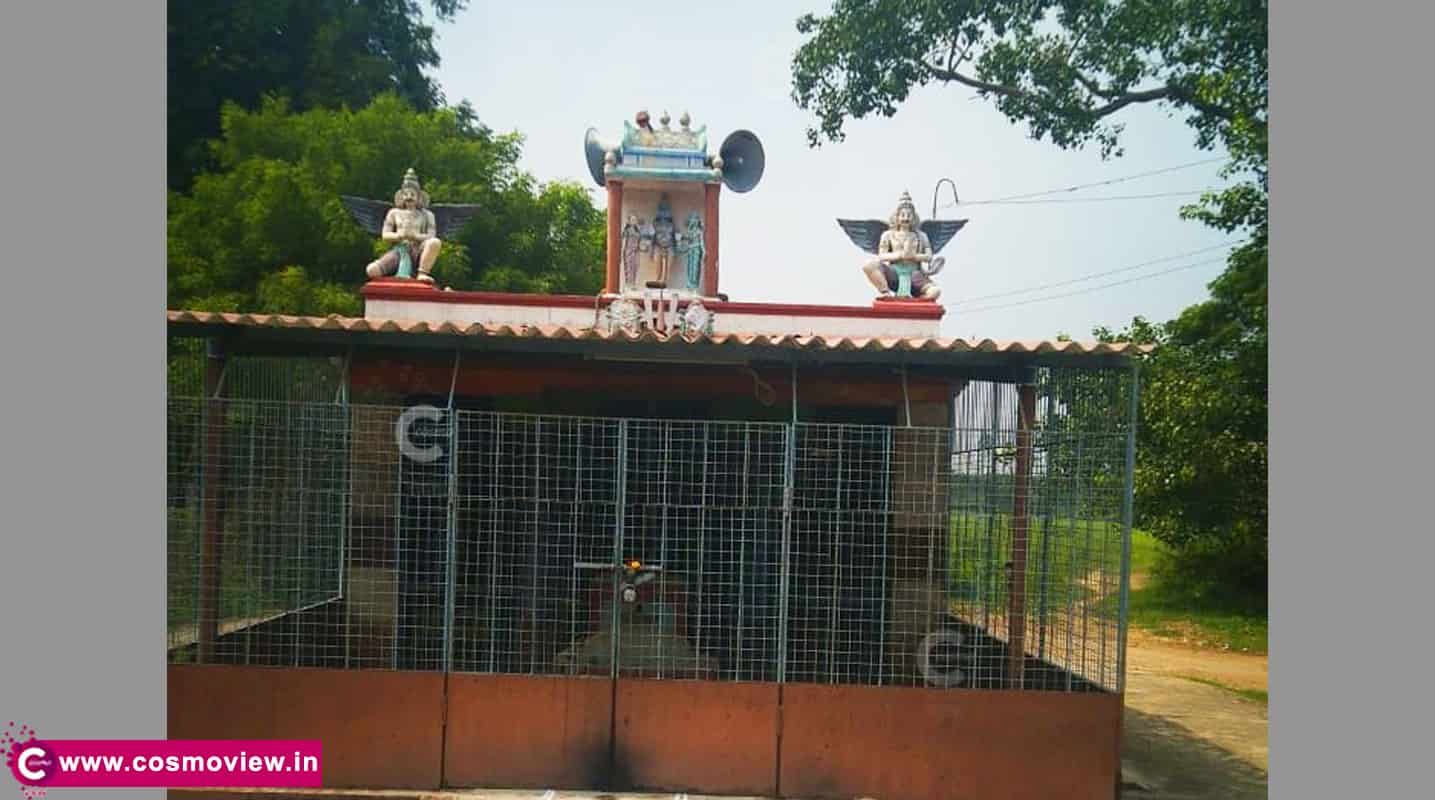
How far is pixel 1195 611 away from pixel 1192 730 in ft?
34.1

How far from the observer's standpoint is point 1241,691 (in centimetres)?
1365

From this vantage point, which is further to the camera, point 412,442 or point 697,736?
point 412,442

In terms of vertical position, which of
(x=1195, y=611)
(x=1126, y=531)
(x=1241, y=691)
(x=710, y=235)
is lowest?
(x=1195, y=611)

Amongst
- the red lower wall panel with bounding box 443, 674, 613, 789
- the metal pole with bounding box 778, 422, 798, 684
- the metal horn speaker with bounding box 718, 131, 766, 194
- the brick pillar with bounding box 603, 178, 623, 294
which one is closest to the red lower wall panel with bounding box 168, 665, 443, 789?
the red lower wall panel with bounding box 443, 674, 613, 789

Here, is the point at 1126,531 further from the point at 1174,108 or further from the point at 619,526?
the point at 1174,108

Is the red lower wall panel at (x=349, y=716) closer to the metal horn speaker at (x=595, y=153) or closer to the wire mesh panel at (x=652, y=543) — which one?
the wire mesh panel at (x=652, y=543)

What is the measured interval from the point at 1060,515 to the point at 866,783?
2184 mm

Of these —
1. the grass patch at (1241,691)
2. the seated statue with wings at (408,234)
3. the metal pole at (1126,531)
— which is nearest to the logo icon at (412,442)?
the seated statue with wings at (408,234)

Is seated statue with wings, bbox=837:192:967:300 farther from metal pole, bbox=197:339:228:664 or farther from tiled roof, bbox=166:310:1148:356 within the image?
metal pole, bbox=197:339:228:664

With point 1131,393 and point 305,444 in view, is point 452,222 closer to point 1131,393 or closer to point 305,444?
point 305,444

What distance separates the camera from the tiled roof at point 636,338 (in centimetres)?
694

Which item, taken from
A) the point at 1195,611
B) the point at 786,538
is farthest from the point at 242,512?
the point at 1195,611

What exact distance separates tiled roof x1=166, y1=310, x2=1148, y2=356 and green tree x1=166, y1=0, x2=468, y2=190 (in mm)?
14875

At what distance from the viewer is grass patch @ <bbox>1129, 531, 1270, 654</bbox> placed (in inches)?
720
